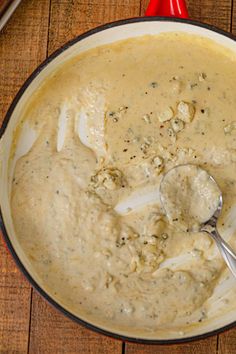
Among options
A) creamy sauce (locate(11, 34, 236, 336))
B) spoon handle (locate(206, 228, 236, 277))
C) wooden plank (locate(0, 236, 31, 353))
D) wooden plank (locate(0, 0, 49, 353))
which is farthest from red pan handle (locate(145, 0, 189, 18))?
wooden plank (locate(0, 236, 31, 353))

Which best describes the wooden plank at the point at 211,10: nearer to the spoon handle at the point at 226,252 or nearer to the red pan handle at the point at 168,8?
the red pan handle at the point at 168,8

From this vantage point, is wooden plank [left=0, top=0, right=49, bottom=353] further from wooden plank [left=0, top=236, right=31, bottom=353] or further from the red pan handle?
the red pan handle

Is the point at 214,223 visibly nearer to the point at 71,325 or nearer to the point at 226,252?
the point at 226,252

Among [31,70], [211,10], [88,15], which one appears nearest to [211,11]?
[211,10]

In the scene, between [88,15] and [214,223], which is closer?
[214,223]

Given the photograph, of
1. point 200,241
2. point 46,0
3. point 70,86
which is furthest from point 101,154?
point 46,0

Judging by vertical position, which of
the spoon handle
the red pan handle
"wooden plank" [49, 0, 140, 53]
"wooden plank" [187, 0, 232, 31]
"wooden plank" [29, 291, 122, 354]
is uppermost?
the red pan handle
